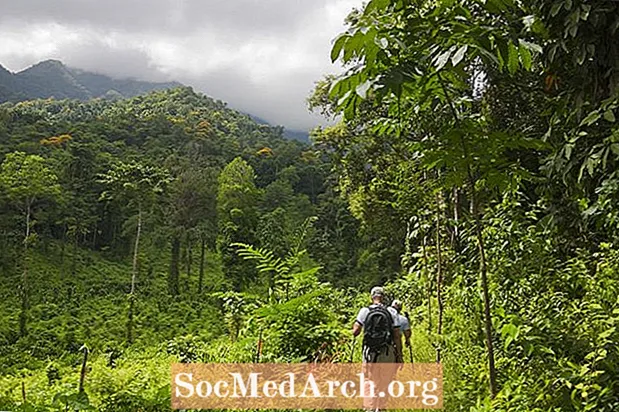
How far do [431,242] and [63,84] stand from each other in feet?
298

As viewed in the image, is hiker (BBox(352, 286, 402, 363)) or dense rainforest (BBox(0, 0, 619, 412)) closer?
dense rainforest (BBox(0, 0, 619, 412))

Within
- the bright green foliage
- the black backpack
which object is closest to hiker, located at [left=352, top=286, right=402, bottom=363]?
the black backpack

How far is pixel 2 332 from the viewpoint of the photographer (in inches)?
699

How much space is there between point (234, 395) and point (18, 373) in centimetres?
1130

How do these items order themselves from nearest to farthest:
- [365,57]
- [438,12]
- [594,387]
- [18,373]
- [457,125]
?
1. [365,57]
2. [438,12]
3. [594,387]
4. [457,125]
5. [18,373]

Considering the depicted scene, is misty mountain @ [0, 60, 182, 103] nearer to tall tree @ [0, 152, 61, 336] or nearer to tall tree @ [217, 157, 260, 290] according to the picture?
tall tree @ [0, 152, 61, 336]

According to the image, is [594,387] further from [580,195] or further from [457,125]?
[457,125]

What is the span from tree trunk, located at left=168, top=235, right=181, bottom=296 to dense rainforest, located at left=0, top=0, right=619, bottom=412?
0.45 feet

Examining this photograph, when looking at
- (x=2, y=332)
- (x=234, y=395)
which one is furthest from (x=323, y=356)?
(x=2, y=332)

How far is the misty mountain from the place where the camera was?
225 feet

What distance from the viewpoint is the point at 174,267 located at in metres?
25.7

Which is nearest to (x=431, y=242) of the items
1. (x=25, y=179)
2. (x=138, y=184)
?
(x=138, y=184)

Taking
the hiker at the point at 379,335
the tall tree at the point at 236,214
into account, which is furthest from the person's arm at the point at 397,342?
the tall tree at the point at 236,214

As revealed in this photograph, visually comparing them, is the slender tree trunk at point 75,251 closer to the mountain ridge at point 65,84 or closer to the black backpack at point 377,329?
the black backpack at point 377,329
